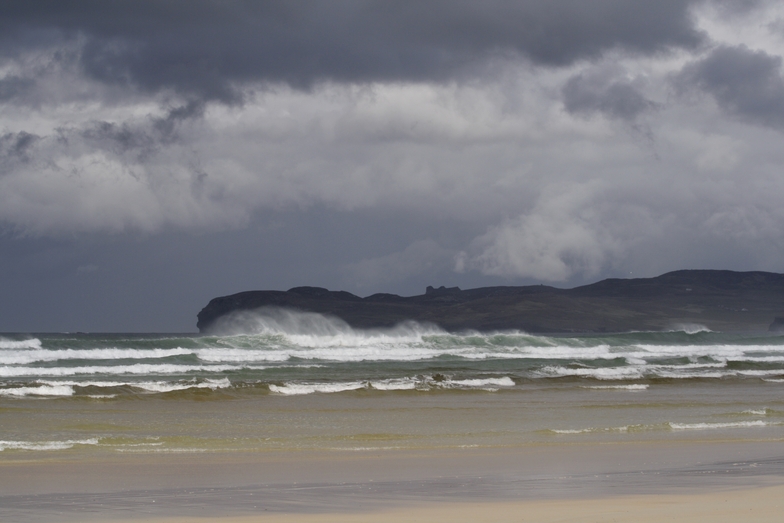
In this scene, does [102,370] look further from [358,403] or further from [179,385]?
[358,403]

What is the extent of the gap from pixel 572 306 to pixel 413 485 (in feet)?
461

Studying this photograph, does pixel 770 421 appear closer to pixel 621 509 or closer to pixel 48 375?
pixel 621 509

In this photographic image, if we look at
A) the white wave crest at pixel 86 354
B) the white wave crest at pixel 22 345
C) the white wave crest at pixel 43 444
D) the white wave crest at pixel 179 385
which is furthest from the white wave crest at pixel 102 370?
the white wave crest at pixel 43 444

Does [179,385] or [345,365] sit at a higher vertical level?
[179,385]

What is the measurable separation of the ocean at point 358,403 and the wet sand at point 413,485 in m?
1.10

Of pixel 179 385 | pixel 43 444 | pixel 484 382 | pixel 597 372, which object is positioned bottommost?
pixel 597 372

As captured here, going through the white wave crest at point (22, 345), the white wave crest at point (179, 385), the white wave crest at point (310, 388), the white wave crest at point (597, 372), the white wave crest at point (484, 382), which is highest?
the white wave crest at point (22, 345)

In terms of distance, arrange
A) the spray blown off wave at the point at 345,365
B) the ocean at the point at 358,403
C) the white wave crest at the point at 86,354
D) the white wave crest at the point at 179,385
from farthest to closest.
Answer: the white wave crest at the point at 86,354 → the spray blown off wave at the point at 345,365 → the white wave crest at the point at 179,385 → the ocean at the point at 358,403

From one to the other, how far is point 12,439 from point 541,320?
439ft

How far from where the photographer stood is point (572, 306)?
144m

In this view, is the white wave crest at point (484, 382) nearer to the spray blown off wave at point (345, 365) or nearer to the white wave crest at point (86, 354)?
the spray blown off wave at point (345, 365)

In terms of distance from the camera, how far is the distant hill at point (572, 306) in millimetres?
126562

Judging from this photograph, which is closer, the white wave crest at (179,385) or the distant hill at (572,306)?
the white wave crest at (179,385)

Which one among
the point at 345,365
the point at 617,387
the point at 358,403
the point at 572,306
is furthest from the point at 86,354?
the point at 572,306
